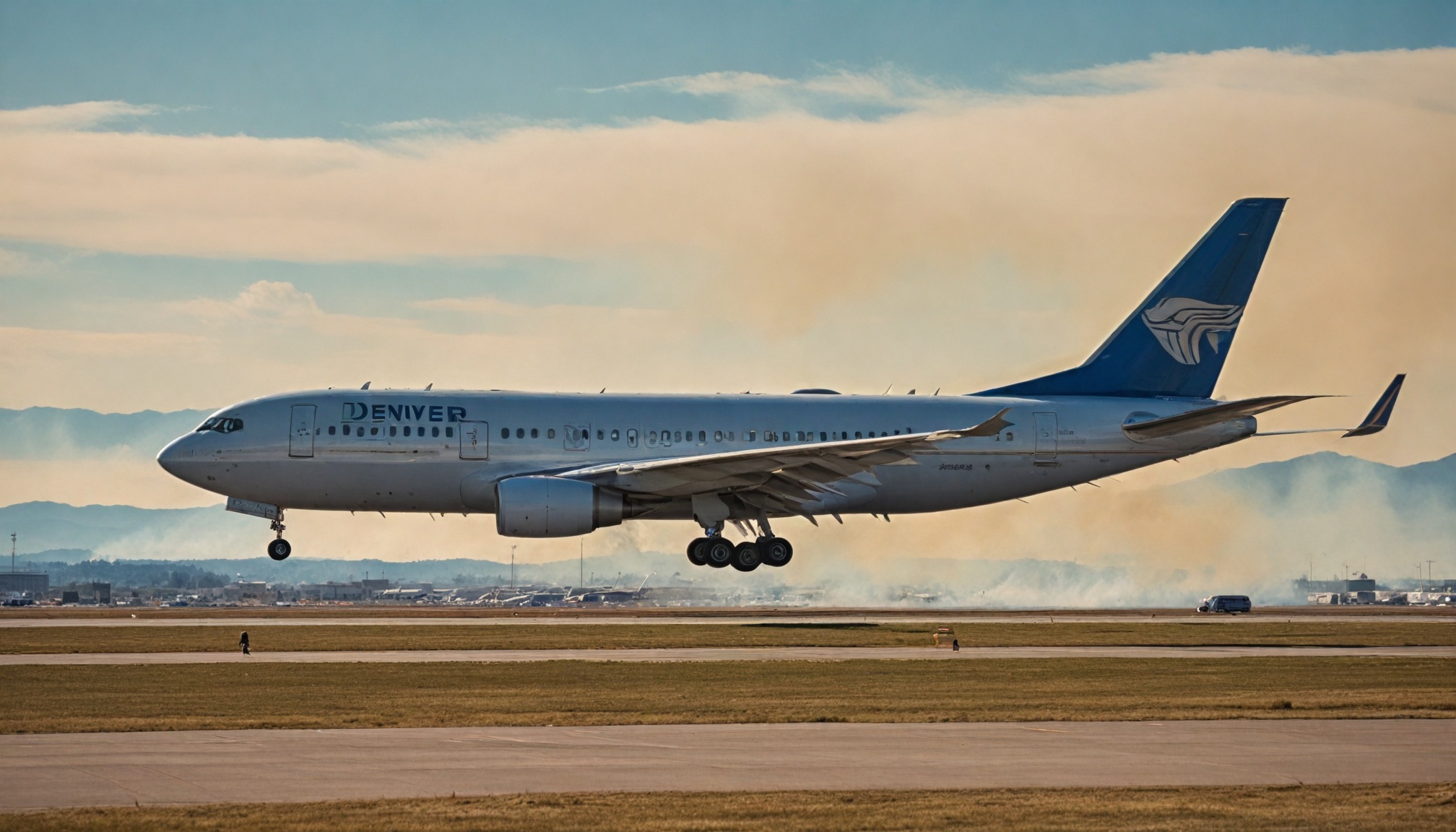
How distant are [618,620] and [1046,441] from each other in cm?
1471

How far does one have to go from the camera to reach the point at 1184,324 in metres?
51.8

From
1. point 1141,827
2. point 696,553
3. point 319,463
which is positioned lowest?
point 1141,827

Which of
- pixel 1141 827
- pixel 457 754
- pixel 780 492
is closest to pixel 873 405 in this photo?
pixel 780 492

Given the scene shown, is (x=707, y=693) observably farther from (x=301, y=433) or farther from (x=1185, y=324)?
(x=1185, y=324)

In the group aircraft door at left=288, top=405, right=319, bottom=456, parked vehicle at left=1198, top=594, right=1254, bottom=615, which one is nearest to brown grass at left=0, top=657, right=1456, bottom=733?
aircraft door at left=288, top=405, right=319, bottom=456

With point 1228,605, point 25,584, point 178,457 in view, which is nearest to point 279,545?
point 178,457

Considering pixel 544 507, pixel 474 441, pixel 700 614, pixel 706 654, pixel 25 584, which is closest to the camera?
pixel 706 654

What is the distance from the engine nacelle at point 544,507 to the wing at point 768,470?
37.1 inches

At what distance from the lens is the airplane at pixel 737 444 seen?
146 feet

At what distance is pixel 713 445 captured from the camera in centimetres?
4712

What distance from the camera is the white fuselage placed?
45.3 meters

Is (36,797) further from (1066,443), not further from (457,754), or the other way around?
(1066,443)

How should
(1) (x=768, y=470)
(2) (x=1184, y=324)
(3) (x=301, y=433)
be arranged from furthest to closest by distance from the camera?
1. (2) (x=1184, y=324)
2. (3) (x=301, y=433)
3. (1) (x=768, y=470)

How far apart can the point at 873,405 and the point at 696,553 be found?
23.6 ft
